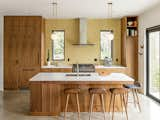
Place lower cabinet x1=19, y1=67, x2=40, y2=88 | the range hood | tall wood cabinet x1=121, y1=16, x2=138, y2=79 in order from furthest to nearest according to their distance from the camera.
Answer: the range hood → tall wood cabinet x1=121, y1=16, x2=138, y2=79 → lower cabinet x1=19, y1=67, x2=40, y2=88

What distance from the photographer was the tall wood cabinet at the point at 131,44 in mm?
8031

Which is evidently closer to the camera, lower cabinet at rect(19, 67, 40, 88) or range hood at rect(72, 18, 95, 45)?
lower cabinet at rect(19, 67, 40, 88)

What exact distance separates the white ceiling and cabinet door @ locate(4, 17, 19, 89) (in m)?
0.50

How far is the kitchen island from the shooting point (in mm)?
4828

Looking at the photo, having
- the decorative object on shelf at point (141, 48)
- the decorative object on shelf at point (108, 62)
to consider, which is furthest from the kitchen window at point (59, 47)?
the decorative object on shelf at point (141, 48)

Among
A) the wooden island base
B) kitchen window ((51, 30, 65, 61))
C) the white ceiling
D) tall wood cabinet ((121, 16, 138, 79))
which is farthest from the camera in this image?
kitchen window ((51, 30, 65, 61))

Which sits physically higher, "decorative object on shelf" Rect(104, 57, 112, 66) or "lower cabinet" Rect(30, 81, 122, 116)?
"decorative object on shelf" Rect(104, 57, 112, 66)

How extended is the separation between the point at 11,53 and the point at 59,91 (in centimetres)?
361

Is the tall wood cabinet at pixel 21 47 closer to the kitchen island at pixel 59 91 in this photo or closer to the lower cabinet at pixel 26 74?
the lower cabinet at pixel 26 74

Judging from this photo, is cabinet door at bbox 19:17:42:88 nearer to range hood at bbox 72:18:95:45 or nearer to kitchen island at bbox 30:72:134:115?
range hood at bbox 72:18:95:45

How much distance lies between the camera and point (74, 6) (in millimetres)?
6402

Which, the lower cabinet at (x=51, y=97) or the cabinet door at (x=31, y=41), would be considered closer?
the lower cabinet at (x=51, y=97)

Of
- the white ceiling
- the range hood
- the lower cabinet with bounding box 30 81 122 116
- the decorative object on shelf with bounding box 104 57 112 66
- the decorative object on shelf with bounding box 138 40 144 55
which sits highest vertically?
the white ceiling

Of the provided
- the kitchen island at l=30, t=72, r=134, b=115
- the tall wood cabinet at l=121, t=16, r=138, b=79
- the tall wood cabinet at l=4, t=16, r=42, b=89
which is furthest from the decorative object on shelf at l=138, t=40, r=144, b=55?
the tall wood cabinet at l=4, t=16, r=42, b=89
